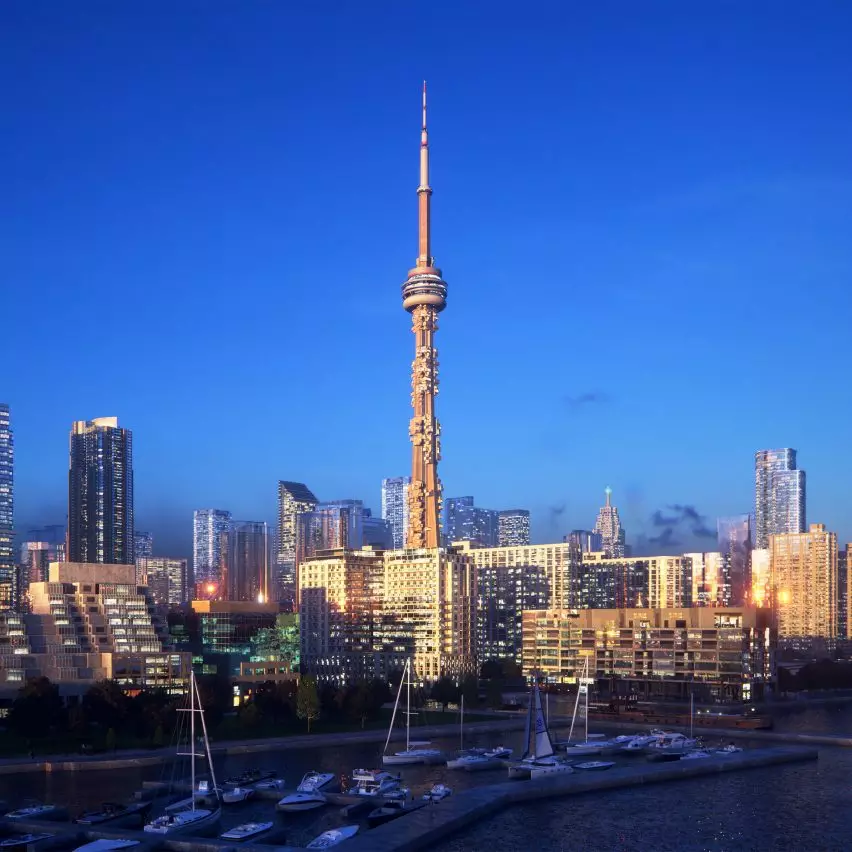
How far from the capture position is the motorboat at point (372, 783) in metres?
86.3

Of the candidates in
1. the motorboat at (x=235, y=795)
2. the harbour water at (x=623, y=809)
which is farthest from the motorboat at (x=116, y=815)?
the motorboat at (x=235, y=795)

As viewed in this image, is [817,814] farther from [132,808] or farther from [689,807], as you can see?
[132,808]

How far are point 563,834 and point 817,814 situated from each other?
18.6m

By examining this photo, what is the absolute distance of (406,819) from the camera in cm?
7669

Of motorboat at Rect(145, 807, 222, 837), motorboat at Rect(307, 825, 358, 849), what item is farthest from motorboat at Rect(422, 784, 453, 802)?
motorboat at Rect(145, 807, 222, 837)

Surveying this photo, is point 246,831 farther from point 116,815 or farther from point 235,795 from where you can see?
point 235,795

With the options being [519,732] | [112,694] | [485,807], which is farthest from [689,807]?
[112,694]

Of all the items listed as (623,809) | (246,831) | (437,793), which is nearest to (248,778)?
(437,793)

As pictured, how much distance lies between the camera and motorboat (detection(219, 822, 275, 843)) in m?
73.6

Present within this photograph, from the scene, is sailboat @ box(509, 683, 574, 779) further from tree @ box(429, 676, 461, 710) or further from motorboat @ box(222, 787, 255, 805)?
tree @ box(429, 676, 461, 710)

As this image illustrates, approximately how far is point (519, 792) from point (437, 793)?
20.5 ft

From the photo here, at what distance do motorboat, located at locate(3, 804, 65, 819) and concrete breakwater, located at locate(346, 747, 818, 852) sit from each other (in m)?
20.0

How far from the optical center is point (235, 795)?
284 feet

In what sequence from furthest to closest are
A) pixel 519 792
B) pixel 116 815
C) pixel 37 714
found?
pixel 37 714 → pixel 519 792 → pixel 116 815
